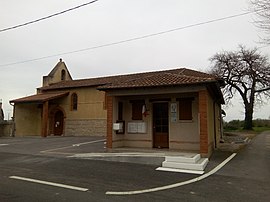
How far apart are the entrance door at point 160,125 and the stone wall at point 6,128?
19000mm

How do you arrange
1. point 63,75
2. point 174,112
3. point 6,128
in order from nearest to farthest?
point 174,112
point 6,128
point 63,75

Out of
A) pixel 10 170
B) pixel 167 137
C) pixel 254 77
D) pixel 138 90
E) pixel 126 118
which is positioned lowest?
pixel 10 170

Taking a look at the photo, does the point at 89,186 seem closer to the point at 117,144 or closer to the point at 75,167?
the point at 75,167

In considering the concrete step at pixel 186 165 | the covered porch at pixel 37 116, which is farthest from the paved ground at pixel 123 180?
the covered porch at pixel 37 116

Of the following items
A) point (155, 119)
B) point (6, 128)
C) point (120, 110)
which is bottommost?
point (6, 128)

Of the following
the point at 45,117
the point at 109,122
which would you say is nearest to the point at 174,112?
the point at 109,122

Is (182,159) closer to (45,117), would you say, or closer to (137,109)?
(137,109)

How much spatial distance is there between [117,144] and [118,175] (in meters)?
5.03

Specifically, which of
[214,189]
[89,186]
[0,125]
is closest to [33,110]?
[0,125]

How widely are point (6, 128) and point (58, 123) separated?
18.3 ft

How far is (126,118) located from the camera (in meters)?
14.0

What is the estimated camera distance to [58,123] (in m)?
26.6

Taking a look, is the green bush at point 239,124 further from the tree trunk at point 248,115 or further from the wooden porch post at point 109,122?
the wooden porch post at point 109,122

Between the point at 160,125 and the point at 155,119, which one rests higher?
the point at 155,119
